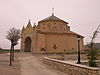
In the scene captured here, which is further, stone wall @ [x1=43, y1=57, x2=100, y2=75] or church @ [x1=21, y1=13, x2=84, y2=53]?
church @ [x1=21, y1=13, x2=84, y2=53]

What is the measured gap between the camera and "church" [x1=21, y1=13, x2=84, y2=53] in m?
38.3

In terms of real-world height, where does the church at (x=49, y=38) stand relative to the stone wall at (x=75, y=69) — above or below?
above

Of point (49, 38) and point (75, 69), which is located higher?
point (49, 38)

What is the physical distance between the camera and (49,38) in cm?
4044

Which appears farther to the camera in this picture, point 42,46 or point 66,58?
point 42,46

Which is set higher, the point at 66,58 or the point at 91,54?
the point at 91,54

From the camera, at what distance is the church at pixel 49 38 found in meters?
38.3

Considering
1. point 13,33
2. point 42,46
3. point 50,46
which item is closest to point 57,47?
point 50,46

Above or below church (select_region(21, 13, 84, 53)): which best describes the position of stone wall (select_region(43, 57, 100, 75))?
below

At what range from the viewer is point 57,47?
4103cm

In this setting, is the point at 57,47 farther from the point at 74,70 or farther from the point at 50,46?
the point at 74,70

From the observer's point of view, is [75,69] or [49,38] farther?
[49,38]

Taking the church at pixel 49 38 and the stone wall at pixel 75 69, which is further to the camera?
the church at pixel 49 38

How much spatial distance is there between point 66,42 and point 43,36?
6.84m
